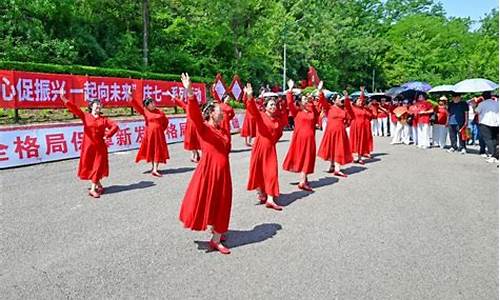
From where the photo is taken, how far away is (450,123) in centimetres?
1507

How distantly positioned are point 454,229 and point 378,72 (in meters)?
42.2

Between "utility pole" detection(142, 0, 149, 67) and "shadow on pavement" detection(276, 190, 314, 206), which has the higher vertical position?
"utility pole" detection(142, 0, 149, 67)

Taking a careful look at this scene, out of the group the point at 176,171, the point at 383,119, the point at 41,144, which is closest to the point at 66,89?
the point at 41,144

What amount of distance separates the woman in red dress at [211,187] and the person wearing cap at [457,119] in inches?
458

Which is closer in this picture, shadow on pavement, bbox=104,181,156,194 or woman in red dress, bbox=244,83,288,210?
woman in red dress, bbox=244,83,288,210

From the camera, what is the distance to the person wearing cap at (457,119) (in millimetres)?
14633

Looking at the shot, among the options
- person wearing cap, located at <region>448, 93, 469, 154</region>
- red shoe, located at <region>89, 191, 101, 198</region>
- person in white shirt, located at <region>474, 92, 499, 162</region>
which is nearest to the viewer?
red shoe, located at <region>89, 191, 101, 198</region>

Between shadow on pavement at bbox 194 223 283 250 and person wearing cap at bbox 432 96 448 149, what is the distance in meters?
11.6

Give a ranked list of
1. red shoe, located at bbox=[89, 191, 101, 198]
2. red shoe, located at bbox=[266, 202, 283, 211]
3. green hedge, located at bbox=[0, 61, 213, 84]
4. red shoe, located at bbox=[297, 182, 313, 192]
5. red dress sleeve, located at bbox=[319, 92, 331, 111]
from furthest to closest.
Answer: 1. green hedge, located at bbox=[0, 61, 213, 84]
2. red dress sleeve, located at bbox=[319, 92, 331, 111]
3. red shoe, located at bbox=[297, 182, 313, 192]
4. red shoe, located at bbox=[89, 191, 101, 198]
5. red shoe, located at bbox=[266, 202, 283, 211]

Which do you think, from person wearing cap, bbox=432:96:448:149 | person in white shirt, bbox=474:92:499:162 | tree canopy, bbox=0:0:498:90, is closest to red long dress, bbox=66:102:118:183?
person in white shirt, bbox=474:92:499:162

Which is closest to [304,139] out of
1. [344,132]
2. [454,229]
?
[344,132]

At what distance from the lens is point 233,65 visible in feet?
99.1

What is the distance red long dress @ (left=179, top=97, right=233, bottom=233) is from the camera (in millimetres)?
5070

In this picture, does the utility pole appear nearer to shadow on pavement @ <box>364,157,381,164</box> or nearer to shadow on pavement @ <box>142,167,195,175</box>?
shadow on pavement @ <box>142,167,195,175</box>
